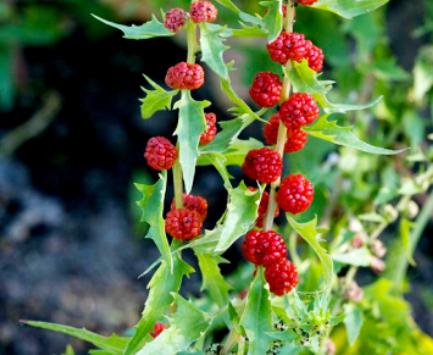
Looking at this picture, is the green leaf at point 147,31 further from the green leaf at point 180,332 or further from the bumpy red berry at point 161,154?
the green leaf at point 180,332

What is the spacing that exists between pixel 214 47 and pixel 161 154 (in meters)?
0.13

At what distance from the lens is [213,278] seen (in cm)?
100

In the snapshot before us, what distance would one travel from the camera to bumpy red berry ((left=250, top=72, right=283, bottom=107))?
0.86 m

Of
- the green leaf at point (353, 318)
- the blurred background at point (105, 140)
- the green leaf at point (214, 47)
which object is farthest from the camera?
the blurred background at point (105, 140)

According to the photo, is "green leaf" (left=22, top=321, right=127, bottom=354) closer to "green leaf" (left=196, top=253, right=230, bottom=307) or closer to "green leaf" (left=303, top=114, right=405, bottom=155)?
"green leaf" (left=196, top=253, right=230, bottom=307)

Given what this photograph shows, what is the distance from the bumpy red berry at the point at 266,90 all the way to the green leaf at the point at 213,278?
0.62ft

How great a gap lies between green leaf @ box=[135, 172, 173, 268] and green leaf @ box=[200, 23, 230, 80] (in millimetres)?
139

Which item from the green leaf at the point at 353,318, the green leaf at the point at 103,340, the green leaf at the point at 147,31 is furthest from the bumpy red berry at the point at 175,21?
the green leaf at the point at 353,318

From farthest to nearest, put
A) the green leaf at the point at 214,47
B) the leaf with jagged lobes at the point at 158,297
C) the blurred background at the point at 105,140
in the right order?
the blurred background at the point at 105,140 < the leaf with jagged lobes at the point at 158,297 < the green leaf at the point at 214,47

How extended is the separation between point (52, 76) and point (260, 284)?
2032 millimetres

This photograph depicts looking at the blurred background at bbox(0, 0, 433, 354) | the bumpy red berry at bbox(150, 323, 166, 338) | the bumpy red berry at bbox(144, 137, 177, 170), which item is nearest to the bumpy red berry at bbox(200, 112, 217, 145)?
the bumpy red berry at bbox(144, 137, 177, 170)

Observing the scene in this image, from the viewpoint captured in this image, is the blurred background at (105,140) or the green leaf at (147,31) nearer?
the green leaf at (147,31)

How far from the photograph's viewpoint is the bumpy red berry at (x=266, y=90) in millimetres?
861

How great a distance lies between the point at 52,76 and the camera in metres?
2.79
